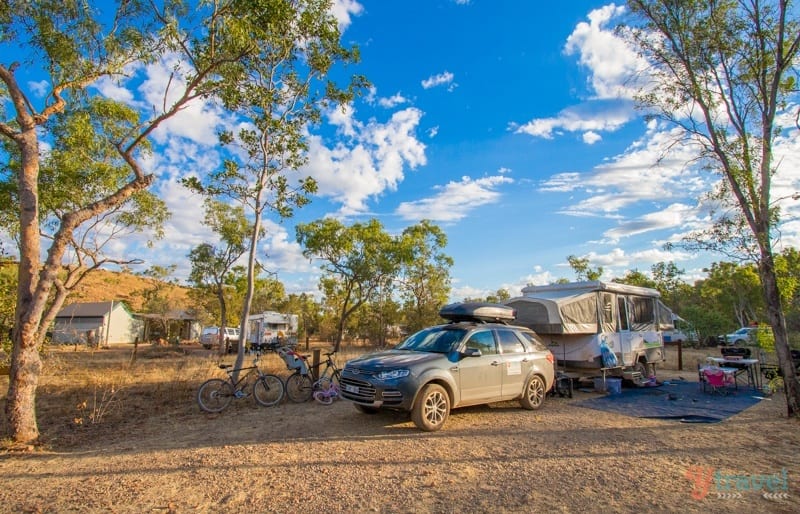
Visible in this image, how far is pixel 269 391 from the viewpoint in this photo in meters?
8.82

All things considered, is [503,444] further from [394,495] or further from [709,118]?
[709,118]

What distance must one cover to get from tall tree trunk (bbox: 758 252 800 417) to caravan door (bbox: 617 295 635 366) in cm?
380

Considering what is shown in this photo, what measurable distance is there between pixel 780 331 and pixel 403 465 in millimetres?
7275

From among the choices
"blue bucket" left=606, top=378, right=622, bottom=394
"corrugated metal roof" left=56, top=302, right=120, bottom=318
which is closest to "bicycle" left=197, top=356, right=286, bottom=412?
"blue bucket" left=606, top=378, right=622, bottom=394

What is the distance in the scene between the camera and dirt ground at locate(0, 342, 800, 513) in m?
4.02

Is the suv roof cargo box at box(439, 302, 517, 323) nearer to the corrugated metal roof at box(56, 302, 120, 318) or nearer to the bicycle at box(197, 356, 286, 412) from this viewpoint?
the bicycle at box(197, 356, 286, 412)

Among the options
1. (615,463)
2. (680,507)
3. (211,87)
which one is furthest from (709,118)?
(211,87)

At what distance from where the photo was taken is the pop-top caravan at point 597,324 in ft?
34.1

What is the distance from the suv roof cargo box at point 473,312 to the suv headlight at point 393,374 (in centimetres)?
253

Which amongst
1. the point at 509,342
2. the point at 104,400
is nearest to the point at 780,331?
the point at 509,342

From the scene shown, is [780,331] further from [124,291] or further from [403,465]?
[124,291]

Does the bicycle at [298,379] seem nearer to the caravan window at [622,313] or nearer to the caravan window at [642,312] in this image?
the caravan window at [622,313]

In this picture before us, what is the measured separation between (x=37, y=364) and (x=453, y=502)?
5931 mm

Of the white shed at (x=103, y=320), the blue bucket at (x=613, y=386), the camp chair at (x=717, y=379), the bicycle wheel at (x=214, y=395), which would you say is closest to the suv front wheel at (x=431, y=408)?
the bicycle wheel at (x=214, y=395)
